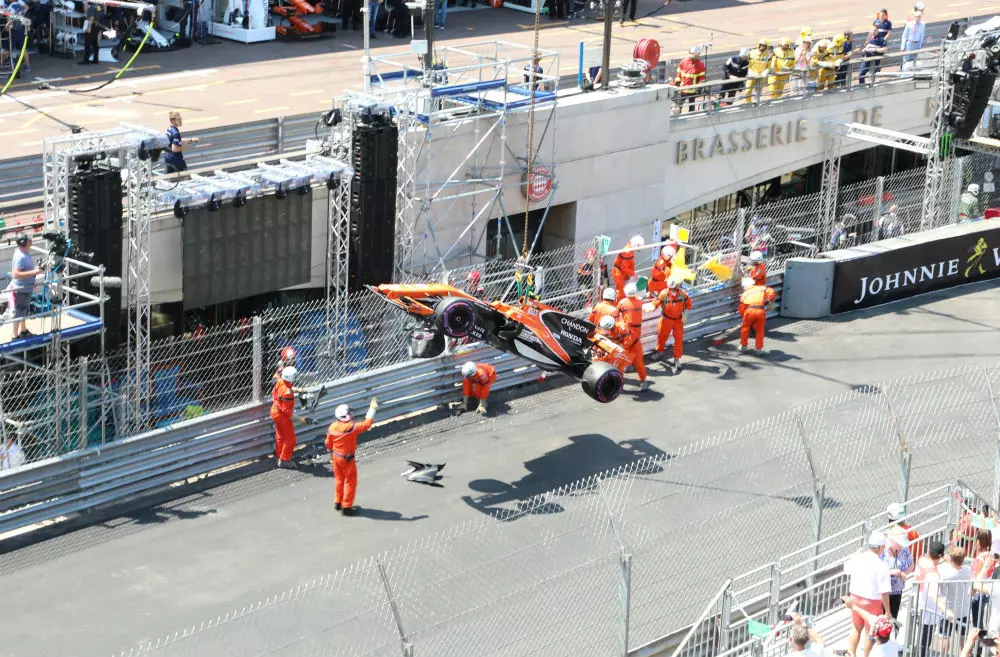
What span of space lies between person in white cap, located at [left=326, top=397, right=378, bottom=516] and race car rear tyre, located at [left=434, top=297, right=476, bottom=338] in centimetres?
133

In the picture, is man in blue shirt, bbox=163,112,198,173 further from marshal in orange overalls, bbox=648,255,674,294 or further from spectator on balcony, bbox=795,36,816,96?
spectator on balcony, bbox=795,36,816,96

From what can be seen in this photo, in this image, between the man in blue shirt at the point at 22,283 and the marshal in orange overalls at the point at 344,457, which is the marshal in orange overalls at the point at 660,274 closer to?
the marshal in orange overalls at the point at 344,457

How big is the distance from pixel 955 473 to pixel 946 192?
1102 cm

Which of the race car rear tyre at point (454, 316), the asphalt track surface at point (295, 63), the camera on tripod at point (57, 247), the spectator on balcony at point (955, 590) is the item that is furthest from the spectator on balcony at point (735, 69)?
the spectator on balcony at point (955, 590)

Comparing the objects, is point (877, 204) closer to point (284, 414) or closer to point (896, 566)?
point (896, 566)

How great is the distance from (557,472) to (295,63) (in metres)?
18.4

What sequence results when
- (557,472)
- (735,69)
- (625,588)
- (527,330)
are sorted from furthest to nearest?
(735,69)
(557,472)
(527,330)
(625,588)

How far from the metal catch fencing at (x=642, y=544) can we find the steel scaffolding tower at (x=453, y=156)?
6356 millimetres

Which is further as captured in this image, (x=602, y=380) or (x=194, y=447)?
(x=602, y=380)

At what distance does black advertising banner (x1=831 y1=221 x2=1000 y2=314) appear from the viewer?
986 inches

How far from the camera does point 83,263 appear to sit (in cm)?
1873

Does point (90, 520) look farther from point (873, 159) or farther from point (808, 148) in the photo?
point (873, 159)

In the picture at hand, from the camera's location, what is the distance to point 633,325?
21.5 m

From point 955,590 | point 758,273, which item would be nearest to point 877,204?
A: point 758,273
